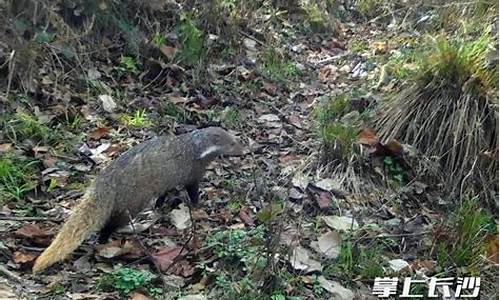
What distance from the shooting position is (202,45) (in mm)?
7254

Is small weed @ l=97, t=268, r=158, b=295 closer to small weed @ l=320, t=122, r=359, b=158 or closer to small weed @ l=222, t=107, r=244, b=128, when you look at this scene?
small weed @ l=320, t=122, r=359, b=158

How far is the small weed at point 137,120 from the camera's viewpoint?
587 centimetres

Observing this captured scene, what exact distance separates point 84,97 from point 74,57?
0.39 m

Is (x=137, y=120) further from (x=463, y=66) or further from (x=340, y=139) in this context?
(x=463, y=66)

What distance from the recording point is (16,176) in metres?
4.73

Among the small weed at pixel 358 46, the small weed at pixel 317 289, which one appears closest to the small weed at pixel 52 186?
the small weed at pixel 317 289

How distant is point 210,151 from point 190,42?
233 cm

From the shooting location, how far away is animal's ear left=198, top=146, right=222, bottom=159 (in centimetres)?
505

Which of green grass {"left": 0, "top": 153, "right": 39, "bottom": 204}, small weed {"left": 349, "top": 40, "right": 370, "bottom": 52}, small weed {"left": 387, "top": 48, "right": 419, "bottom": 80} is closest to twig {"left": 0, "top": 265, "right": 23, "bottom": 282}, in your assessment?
green grass {"left": 0, "top": 153, "right": 39, "bottom": 204}

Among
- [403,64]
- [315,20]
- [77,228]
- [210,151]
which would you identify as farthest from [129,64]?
[315,20]

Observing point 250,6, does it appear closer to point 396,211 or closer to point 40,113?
point 40,113

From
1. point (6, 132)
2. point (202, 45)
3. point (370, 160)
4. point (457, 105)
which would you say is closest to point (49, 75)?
point (6, 132)

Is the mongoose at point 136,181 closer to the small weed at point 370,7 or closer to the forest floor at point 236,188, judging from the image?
the forest floor at point 236,188

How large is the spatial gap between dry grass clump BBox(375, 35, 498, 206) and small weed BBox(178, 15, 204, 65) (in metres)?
2.05
